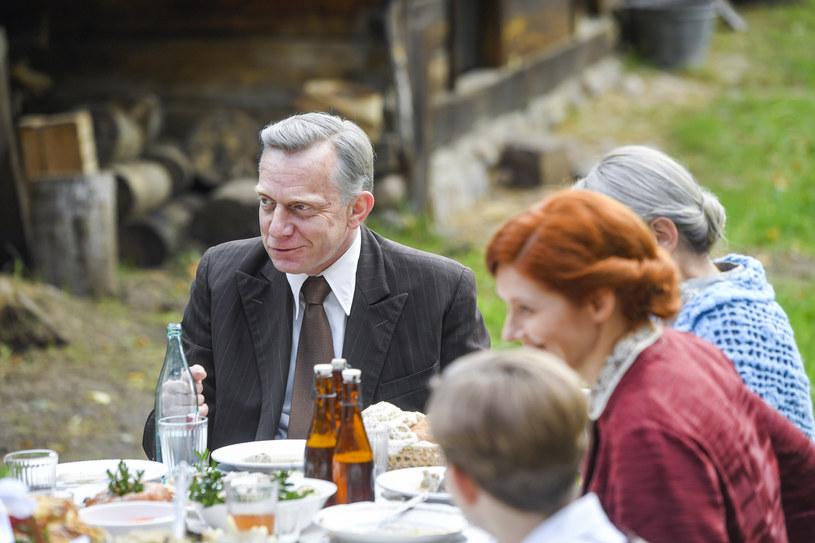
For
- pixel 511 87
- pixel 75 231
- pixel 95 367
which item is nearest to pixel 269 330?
pixel 95 367

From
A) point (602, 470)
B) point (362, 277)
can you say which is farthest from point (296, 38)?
point (602, 470)

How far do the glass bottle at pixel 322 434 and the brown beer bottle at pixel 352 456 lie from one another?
1.5 inches

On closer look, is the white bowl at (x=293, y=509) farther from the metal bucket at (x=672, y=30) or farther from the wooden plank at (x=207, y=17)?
the metal bucket at (x=672, y=30)

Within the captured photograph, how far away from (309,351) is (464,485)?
4.60 feet

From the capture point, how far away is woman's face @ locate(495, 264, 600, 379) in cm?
204

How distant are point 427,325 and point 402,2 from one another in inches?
226

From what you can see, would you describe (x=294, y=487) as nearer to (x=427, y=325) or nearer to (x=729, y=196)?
(x=427, y=325)

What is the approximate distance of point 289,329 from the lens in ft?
10.3

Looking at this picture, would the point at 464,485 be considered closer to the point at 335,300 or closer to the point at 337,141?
the point at 335,300

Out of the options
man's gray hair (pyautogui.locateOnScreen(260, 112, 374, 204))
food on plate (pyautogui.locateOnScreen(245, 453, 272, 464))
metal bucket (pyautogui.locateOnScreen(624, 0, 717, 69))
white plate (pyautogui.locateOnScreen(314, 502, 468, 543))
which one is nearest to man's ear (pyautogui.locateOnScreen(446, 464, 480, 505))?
white plate (pyautogui.locateOnScreen(314, 502, 468, 543))

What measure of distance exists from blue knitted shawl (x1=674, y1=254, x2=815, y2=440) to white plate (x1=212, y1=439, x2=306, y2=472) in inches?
41.9

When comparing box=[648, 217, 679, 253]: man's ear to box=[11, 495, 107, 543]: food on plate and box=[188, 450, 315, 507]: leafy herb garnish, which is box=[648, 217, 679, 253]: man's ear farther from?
box=[11, 495, 107, 543]: food on plate

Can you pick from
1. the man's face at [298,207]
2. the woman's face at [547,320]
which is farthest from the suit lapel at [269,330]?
the woman's face at [547,320]

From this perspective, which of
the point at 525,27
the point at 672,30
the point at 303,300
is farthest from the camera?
the point at 672,30
